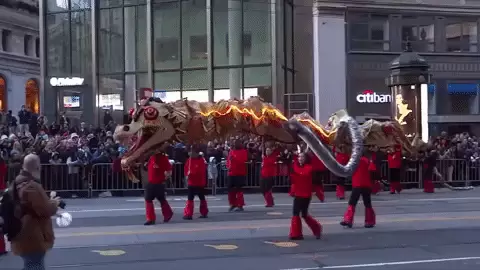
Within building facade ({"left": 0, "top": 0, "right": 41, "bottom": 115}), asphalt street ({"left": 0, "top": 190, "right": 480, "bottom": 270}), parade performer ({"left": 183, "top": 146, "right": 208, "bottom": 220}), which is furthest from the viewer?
building facade ({"left": 0, "top": 0, "right": 41, "bottom": 115})

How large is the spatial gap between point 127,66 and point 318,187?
15213 mm

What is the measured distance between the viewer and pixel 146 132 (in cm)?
1334

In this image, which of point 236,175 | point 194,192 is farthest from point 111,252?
point 236,175

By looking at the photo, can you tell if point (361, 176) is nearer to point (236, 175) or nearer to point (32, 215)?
point (236, 175)

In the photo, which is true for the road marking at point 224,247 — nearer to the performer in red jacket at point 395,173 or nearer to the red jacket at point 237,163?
the red jacket at point 237,163

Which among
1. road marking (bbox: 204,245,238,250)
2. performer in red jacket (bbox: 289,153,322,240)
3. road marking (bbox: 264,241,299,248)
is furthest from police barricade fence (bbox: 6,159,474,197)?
road marking (bbox: 204,245,238,250)

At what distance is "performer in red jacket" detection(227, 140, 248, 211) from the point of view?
55.1 feet

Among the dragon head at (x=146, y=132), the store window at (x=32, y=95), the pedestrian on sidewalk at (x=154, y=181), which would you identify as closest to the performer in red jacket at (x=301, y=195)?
the dragon head at (x=146, y=132)

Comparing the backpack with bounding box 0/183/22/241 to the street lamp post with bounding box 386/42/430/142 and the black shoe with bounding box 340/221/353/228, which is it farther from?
the street lamp post with bounding box 386/42/430/142

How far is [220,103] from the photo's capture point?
1369 centimetres

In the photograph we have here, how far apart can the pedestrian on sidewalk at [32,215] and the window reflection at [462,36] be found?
29.3 metres

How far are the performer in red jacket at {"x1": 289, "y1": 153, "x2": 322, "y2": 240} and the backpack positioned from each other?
587 cm

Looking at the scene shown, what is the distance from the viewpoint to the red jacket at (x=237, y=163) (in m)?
16.8

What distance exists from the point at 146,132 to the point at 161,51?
18781 millimetres
